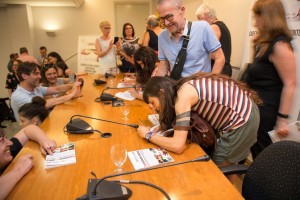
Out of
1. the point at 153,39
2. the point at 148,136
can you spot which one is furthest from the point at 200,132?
the point at 153,39

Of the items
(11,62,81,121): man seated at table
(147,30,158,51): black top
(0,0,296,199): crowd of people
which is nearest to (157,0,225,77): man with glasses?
(0,0,296,199): crowd of people

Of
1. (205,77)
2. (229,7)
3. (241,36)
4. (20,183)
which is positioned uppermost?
(229,7)

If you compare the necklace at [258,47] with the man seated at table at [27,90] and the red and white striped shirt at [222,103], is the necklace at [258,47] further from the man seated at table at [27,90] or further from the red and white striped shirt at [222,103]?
the man seated at table at [27,90]

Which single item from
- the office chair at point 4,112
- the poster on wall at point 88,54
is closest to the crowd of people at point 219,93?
the office chair at point 4,112

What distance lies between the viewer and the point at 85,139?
53.4 inches

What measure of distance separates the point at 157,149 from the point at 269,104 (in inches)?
33.4

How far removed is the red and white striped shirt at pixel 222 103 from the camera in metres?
1.18

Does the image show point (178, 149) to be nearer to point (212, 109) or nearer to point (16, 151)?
point (212, 109)

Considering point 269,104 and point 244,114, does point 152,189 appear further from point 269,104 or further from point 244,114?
point 269,104

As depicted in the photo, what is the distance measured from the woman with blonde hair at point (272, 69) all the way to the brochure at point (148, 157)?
81cm

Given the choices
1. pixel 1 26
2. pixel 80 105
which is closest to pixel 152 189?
pixel 80 105

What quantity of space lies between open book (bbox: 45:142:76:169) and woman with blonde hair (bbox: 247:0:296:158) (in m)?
1.25

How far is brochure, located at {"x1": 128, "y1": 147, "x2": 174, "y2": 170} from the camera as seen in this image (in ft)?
3.52

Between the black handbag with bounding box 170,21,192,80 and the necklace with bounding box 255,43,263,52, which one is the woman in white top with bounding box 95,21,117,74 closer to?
the black handbag with bounding box 170,21,192,80
